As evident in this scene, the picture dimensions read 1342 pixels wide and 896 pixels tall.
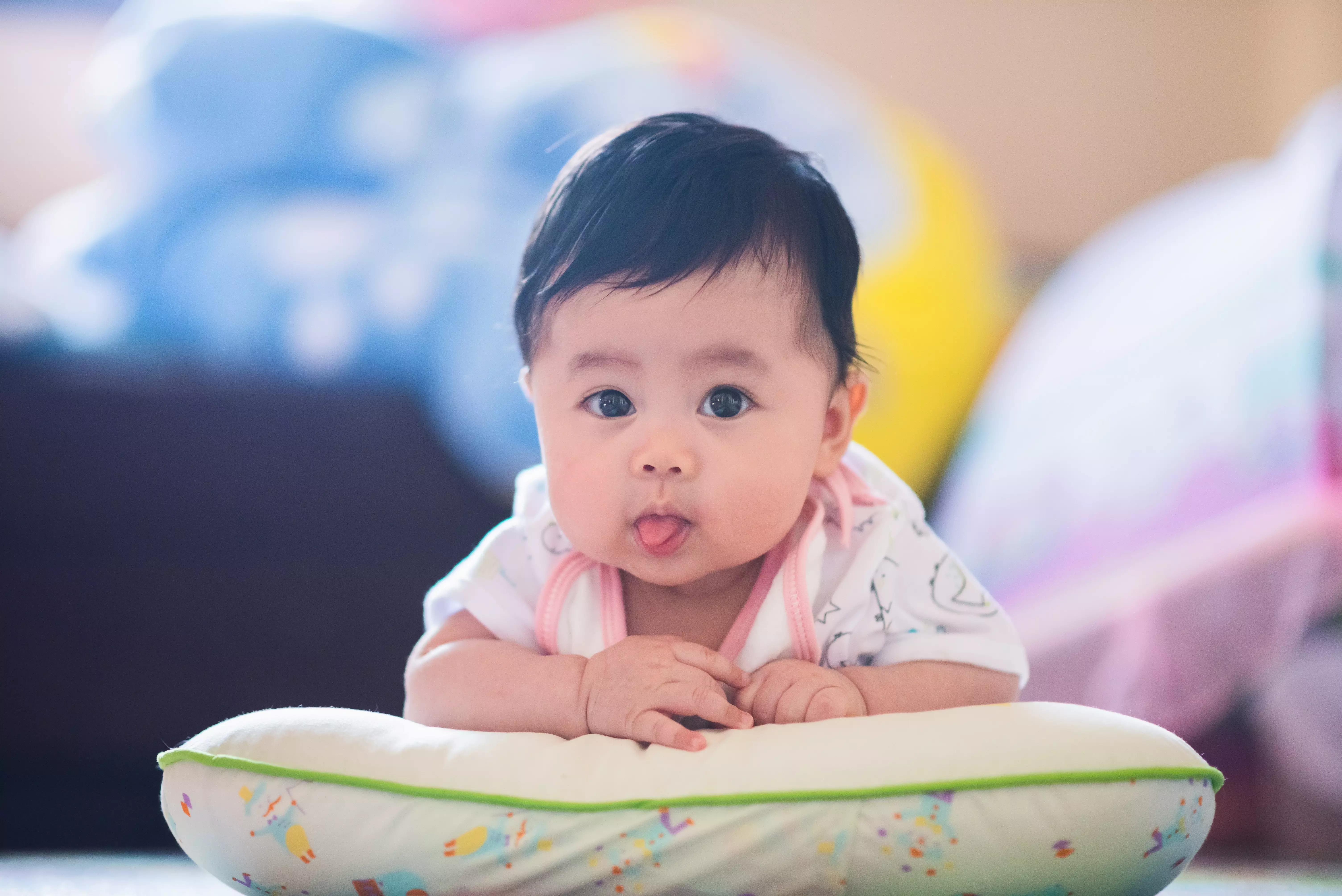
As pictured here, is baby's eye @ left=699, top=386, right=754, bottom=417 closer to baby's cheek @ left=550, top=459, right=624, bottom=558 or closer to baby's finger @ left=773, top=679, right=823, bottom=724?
baby's cheek @ left=550, top=459, right=624, bottom=558

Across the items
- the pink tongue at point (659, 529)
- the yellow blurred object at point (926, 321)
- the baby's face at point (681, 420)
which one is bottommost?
the pink tongue at point (659, 529)

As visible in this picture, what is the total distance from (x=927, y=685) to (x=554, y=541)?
289 millimetres

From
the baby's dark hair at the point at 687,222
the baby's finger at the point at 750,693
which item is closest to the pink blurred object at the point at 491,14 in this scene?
the baby's dark hair at the point at 687,222

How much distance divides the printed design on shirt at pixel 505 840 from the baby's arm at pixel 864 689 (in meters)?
0.17

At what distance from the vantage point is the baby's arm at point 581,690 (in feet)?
2.31

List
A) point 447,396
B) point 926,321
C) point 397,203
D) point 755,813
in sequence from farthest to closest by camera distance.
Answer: point 397,203 → point 926,321 → point 447,396 → point 755,813

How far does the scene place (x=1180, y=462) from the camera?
4.73ft

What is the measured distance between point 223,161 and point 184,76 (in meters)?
0.13

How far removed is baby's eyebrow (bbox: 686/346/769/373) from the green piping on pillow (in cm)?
26

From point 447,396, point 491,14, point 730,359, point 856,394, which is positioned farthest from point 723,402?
point 491,14

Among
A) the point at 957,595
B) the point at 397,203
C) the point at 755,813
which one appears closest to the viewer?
the point at 755,813

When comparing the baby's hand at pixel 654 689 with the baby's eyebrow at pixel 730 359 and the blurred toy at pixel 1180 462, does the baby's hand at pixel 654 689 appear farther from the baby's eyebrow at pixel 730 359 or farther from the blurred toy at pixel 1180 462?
the blurred toy at pixel 1180 462

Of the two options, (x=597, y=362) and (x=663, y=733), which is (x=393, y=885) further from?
(x=597, y=362)

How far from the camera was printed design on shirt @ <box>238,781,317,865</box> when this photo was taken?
0.65 meters
